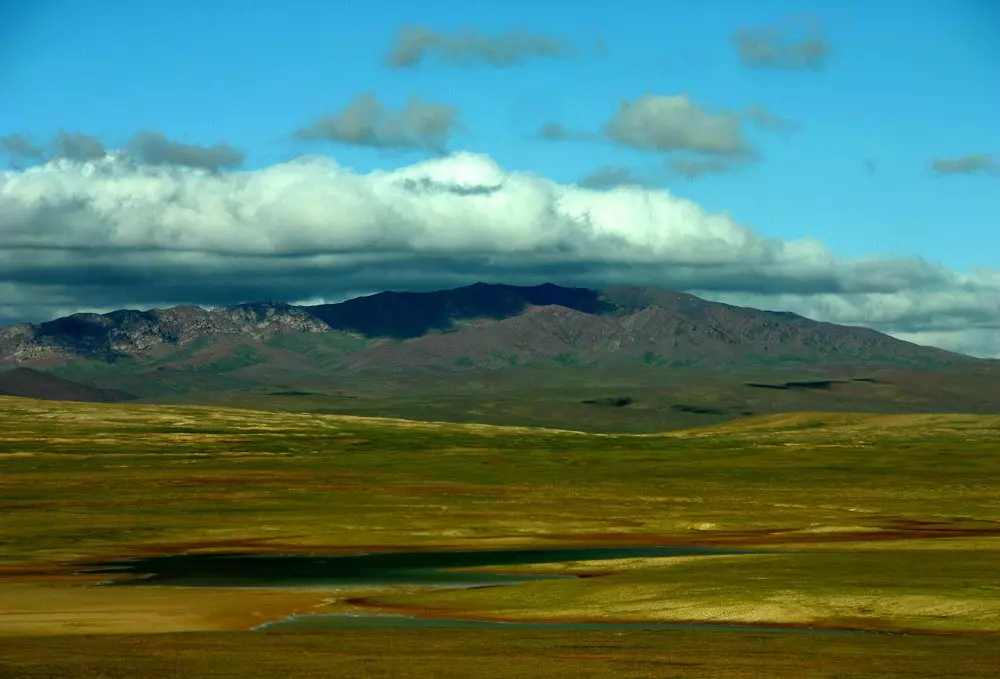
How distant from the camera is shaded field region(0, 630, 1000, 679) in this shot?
44531mm

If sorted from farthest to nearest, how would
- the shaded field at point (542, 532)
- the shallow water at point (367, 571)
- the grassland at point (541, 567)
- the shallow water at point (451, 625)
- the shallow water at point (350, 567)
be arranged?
the shallow water at point (350, 567) < the shaded field at point (542, 532) < the shallow water at point (367, 571) < the shallow water at point (451, 625) < the grassland at point (541, 567)

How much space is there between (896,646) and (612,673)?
12.4m

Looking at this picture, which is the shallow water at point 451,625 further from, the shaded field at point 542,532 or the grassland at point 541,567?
the grassland at point 541,567

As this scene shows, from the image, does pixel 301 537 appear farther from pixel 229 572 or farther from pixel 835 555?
pixel 835 555

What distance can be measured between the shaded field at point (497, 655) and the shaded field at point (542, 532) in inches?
225

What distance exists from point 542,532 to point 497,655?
57.4 m

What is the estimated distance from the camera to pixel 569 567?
81.4 meters

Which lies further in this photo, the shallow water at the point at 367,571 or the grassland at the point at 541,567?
the shallow water at the point at 367,571

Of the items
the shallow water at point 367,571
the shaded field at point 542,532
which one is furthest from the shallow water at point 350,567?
the shaded field at point 542,532

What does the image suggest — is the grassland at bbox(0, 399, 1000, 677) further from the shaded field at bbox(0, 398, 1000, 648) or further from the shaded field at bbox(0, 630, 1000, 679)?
the shaded field at bbox(0, 398, 1000, 648)

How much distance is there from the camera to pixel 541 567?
8231 centimetres

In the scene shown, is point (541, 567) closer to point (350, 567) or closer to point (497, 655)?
point (350, 567)

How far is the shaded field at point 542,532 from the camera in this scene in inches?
2442

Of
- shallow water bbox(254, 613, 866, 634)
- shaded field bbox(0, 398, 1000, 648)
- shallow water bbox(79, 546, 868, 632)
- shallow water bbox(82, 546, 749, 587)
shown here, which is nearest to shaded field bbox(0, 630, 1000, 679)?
shallow water bbox(254, 613, 866, 634)
